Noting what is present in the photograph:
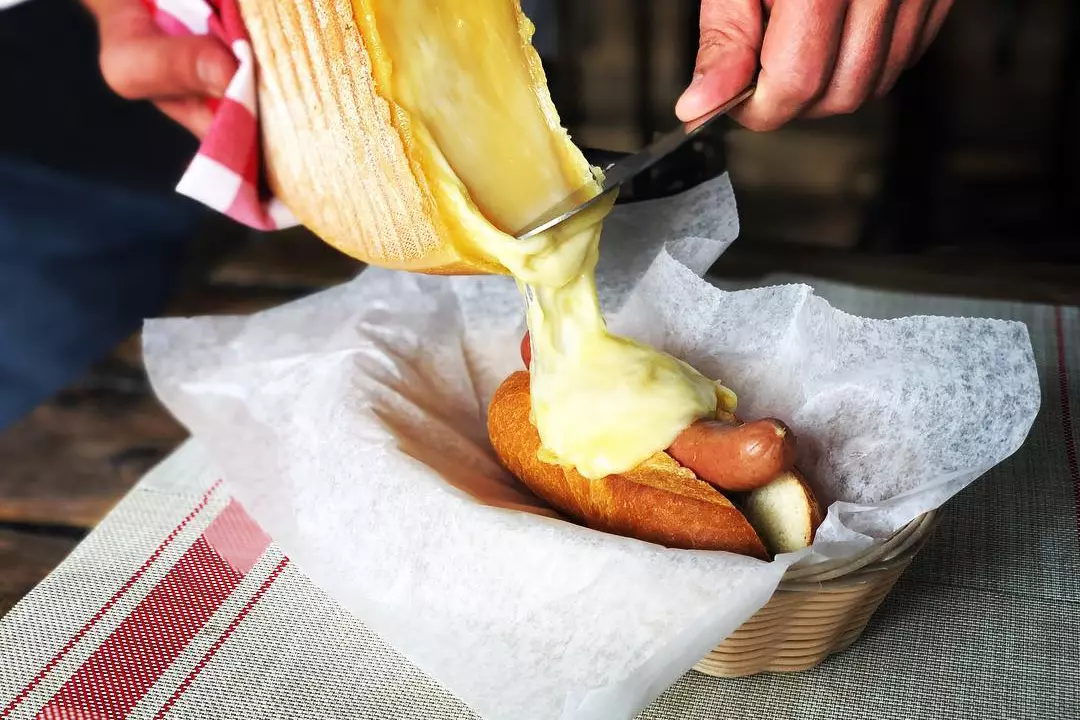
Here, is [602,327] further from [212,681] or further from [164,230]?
[164,230]

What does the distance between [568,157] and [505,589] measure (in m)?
0.39

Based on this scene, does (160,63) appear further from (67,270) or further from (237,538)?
(67,270)

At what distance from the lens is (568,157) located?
948 millimetres

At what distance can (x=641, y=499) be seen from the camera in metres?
0.91

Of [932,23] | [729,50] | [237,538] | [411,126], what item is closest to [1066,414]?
[932,23]

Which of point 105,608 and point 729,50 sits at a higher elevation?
point 729,50

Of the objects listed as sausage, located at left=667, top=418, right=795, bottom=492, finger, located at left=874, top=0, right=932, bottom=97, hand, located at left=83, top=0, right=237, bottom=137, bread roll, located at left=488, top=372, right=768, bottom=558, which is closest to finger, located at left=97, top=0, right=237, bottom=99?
hand, located at left=83, top=0, right=237, bottom=137

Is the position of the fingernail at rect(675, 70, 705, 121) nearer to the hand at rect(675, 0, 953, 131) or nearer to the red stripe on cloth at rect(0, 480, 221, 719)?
the hand at rect(675, 0, 953, 131)

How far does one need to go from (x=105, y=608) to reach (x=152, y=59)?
55 cm

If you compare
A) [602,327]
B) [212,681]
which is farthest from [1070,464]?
[212,681]

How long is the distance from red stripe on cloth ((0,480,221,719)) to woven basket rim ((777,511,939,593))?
0.65 meters

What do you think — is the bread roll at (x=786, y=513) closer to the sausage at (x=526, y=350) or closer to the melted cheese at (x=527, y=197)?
the melted cheese at (x=527, y=197)

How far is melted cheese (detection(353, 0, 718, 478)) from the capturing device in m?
0.85

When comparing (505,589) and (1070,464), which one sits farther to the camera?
(1070,464)
